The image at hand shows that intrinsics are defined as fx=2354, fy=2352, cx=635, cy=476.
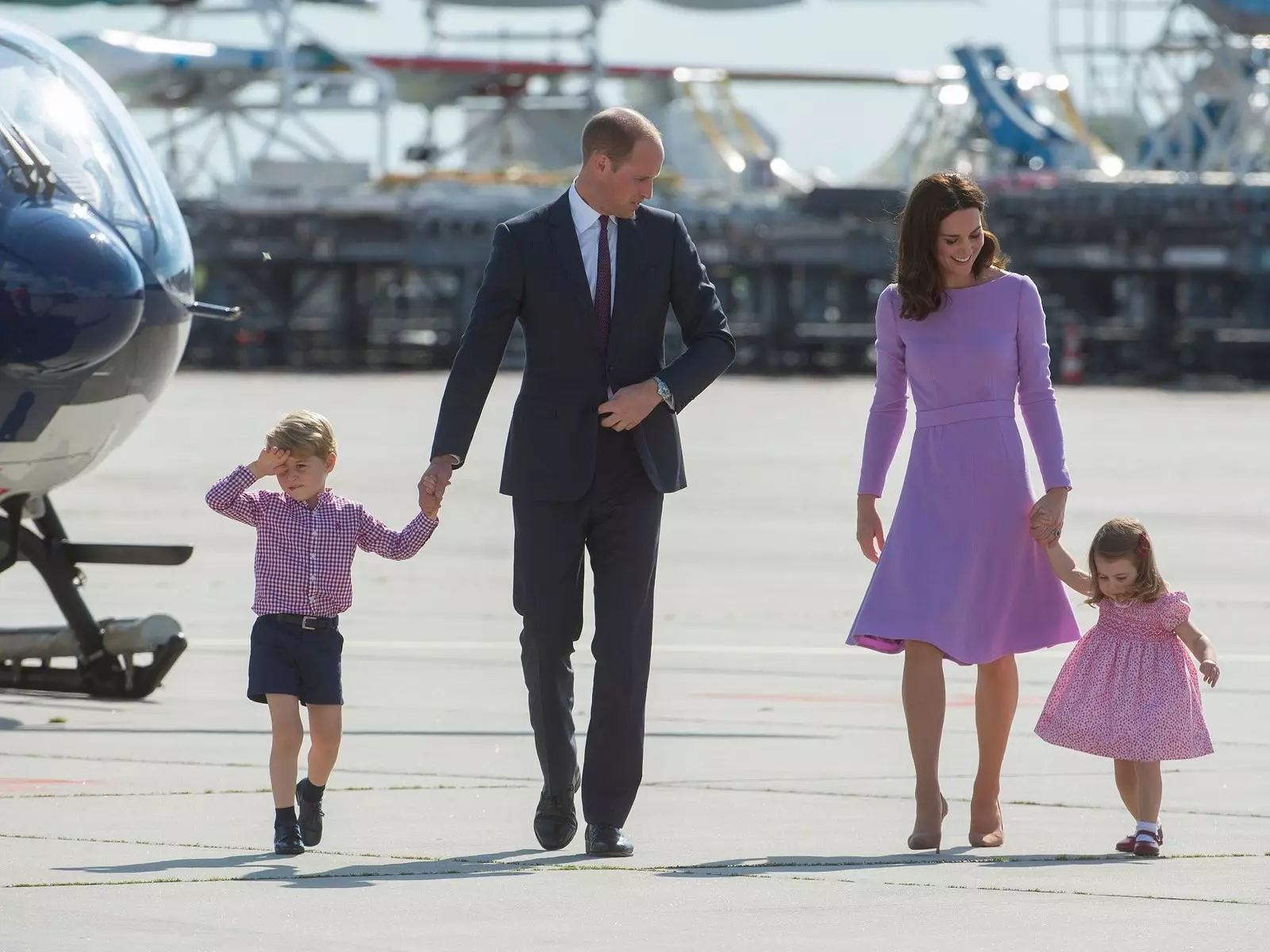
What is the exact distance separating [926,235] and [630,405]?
3.11 feet

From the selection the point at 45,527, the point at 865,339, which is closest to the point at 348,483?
the point at 45,527

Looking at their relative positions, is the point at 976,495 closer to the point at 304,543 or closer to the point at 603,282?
the point at 603,282

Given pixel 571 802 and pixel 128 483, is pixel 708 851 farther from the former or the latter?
pixel 128 483

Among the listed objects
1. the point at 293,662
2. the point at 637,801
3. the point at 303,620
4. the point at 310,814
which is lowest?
the point at 637,801

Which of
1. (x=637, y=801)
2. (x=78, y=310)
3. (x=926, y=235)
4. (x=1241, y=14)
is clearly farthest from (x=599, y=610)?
(x=1241, y=14)

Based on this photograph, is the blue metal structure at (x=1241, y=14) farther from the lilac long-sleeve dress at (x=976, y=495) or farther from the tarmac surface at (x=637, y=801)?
the lilac long-sleeve dress at (x=976, y=495)

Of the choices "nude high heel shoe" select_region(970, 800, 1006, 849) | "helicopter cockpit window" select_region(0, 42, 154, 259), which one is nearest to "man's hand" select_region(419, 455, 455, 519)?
"nude high heel shoe" select_region(970, 800, 1006, 849)

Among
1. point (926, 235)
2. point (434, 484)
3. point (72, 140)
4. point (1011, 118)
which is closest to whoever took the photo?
point (434, 484)

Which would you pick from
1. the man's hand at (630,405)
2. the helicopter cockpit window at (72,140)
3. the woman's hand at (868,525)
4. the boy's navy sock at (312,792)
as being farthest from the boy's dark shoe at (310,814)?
the helicopter cockpit window at (72,140)

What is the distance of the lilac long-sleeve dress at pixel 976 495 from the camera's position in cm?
618

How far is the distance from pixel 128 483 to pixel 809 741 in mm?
15118

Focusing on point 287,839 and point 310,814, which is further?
point 310,814

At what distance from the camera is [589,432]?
598 centimetres

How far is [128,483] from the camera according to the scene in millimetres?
22234
